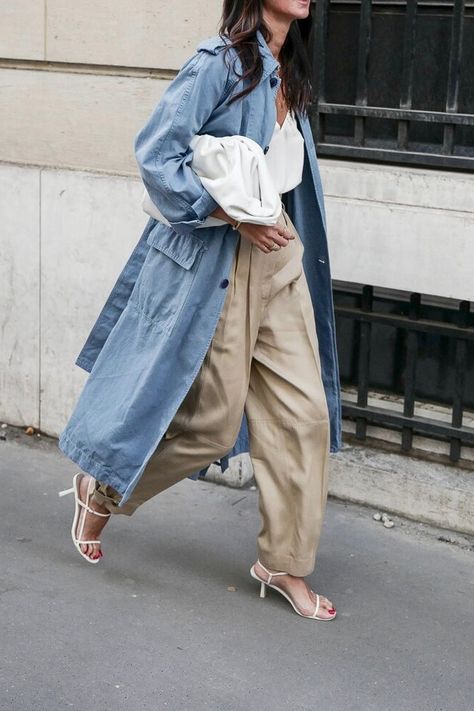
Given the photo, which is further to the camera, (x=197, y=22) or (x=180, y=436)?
(x=197, y=22)

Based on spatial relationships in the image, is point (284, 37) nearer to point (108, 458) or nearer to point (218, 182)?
point (218, 182)

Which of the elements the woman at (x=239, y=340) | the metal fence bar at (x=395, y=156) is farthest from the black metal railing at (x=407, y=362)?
the woman at (x=239, y=340)

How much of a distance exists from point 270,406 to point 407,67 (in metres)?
1.42

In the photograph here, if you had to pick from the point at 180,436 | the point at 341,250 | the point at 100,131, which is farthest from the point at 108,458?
the point at 100,131

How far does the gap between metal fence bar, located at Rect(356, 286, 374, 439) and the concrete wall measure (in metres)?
0.14

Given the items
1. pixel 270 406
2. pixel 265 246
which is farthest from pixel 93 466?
pixel 265 246

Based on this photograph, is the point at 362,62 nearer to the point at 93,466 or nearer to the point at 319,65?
→ the point at 319,65

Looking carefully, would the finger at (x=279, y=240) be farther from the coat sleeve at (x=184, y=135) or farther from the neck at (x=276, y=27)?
the neck at (x=276, y=27)

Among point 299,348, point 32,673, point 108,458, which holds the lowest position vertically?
point 32,673

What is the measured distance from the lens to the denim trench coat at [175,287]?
337 cm

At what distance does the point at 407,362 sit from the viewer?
4.58 metres

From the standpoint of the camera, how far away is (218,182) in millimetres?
3334

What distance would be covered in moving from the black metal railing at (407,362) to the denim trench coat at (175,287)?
2.04 feet

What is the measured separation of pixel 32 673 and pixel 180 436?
82cm
